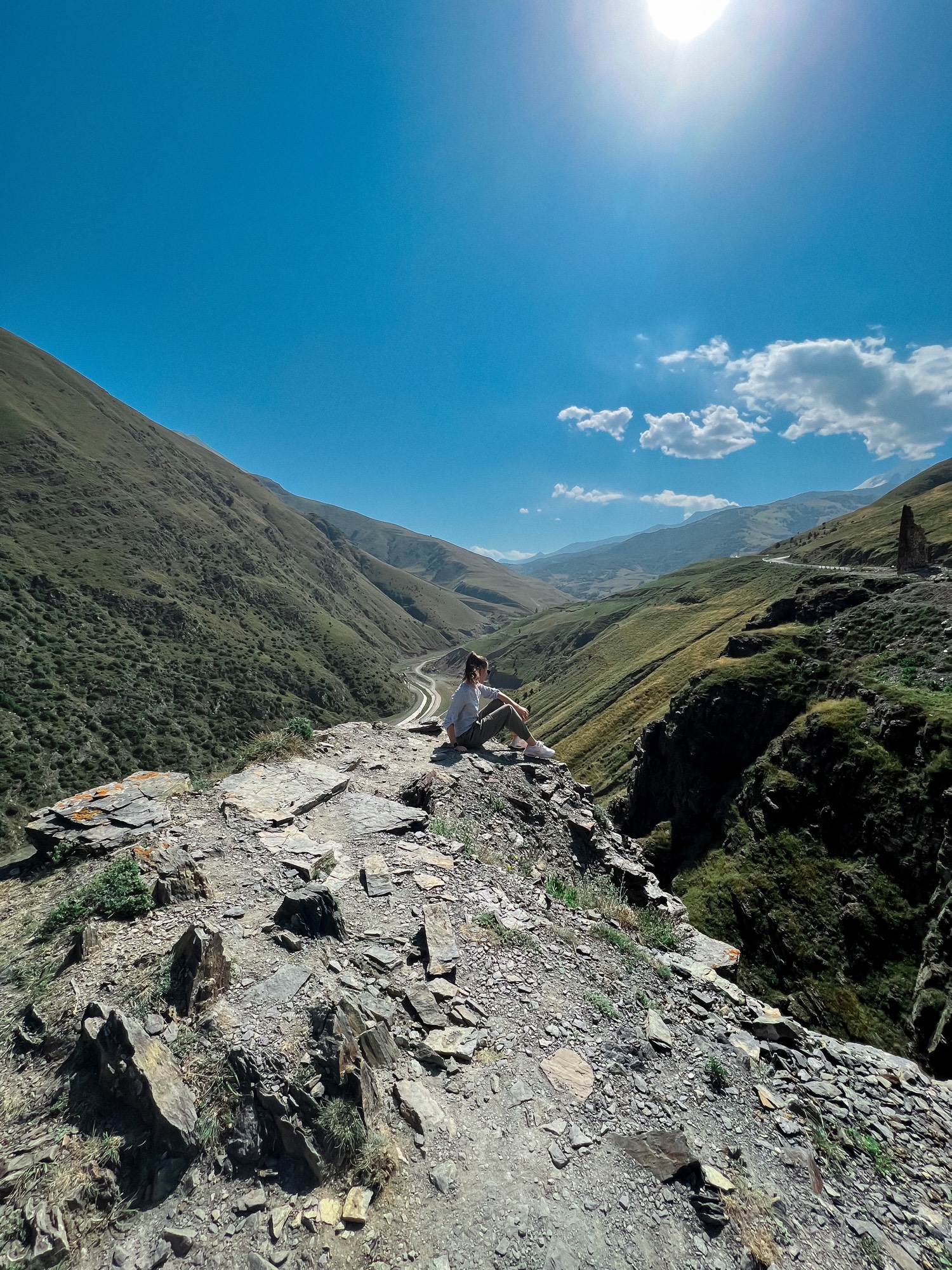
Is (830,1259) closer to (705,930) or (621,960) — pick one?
(621,960)

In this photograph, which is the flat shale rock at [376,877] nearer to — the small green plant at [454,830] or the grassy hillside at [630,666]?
the small green plant at [454,830]

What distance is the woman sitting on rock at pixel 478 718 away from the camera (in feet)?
49.7

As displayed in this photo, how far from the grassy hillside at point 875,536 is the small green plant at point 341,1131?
76.5 meters

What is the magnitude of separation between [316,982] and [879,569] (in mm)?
80630

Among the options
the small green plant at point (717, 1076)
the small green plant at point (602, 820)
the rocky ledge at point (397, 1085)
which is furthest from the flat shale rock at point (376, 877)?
the small green plant at point (602, 820)

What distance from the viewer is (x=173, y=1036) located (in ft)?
18.1

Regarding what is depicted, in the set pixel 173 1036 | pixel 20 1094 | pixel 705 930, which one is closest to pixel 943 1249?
pixel 173 1036

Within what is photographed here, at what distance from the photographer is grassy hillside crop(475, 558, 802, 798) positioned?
75.2 meters

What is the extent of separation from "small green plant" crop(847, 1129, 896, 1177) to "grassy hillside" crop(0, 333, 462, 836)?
7695cm

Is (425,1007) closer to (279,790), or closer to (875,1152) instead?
(875,1152)

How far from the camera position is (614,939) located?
343 inches

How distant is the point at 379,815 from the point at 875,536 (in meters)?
124

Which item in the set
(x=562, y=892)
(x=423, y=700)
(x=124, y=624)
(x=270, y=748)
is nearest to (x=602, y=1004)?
(x=562, y=892)

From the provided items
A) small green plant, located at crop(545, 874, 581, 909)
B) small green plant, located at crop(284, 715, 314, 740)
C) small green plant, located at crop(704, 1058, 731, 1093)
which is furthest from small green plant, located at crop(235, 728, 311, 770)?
small green plant, located at crop(704, 1058, 731, 1093)
